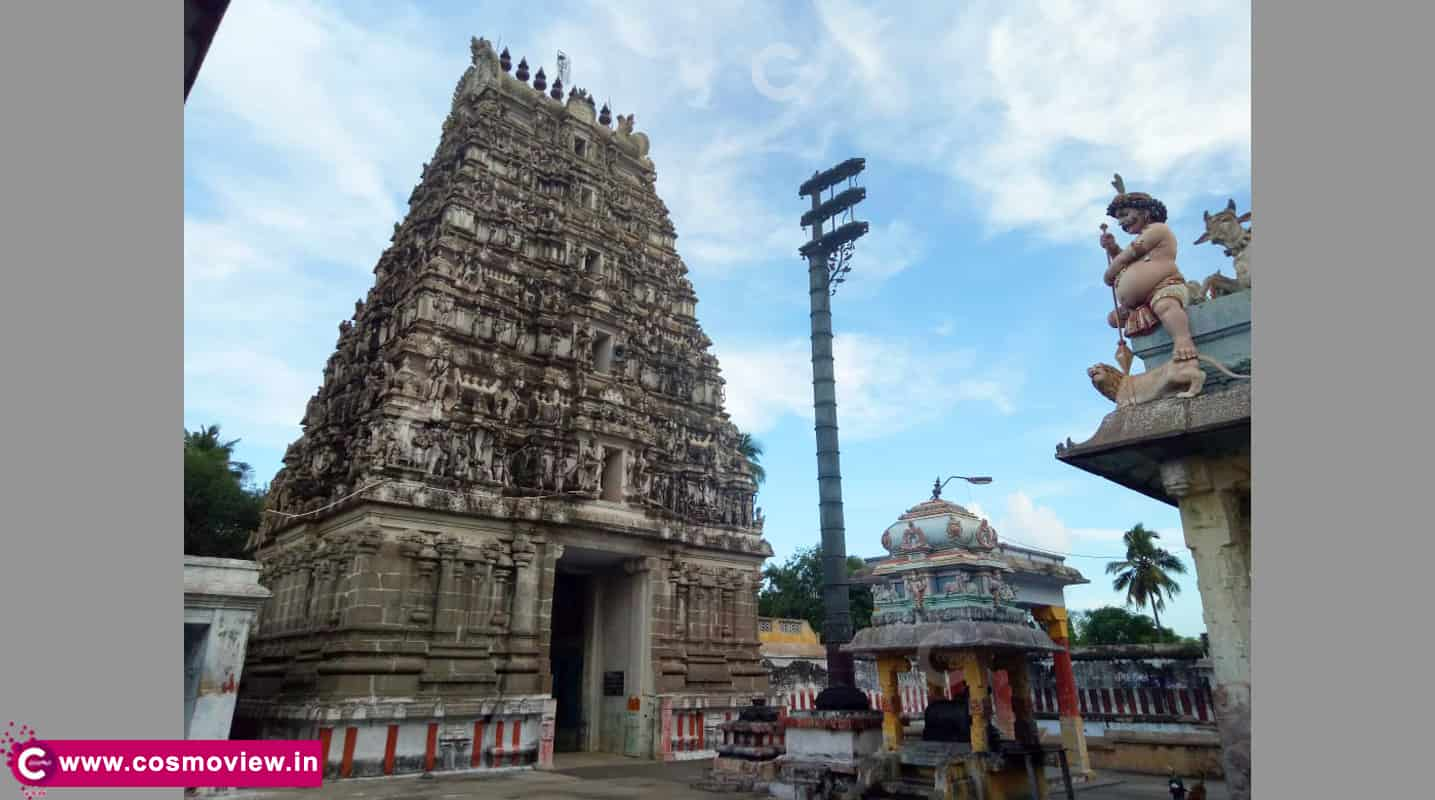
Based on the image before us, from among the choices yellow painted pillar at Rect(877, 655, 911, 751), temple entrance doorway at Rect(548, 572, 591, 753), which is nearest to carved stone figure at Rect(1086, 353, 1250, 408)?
yellow painted pillar at Rect(877, 655, 911, 751)

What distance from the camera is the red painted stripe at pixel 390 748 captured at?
16391 mm

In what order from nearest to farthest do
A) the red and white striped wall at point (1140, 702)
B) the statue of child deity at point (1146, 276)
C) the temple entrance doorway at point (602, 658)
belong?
the statue of child deity at point (1146, 276)
the red and white striped wall at point (1140, 702)
the temple entrance doorway at point (602, 658)

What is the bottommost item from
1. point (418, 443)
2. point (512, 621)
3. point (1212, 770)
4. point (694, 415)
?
point (1212, 770)

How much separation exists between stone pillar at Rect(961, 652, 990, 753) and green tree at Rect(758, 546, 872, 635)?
36.0 metres

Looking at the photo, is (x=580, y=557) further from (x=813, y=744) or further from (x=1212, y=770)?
(x=1212, y=770)

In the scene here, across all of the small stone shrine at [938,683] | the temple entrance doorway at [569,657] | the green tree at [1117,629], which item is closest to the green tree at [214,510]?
the temple entrance doorway at [569,657]

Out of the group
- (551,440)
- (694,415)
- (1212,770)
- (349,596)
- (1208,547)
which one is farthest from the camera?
(694,415)

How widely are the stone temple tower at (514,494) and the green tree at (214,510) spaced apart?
1213cm

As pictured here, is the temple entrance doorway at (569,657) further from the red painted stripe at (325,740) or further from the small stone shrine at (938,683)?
the small stone shrine at (938,683)

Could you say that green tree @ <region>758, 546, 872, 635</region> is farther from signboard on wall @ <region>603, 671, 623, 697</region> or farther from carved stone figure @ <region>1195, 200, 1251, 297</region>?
carved stone figure @ <region>1195, 200, 1251, 297</region>

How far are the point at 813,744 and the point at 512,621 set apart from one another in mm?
8597
